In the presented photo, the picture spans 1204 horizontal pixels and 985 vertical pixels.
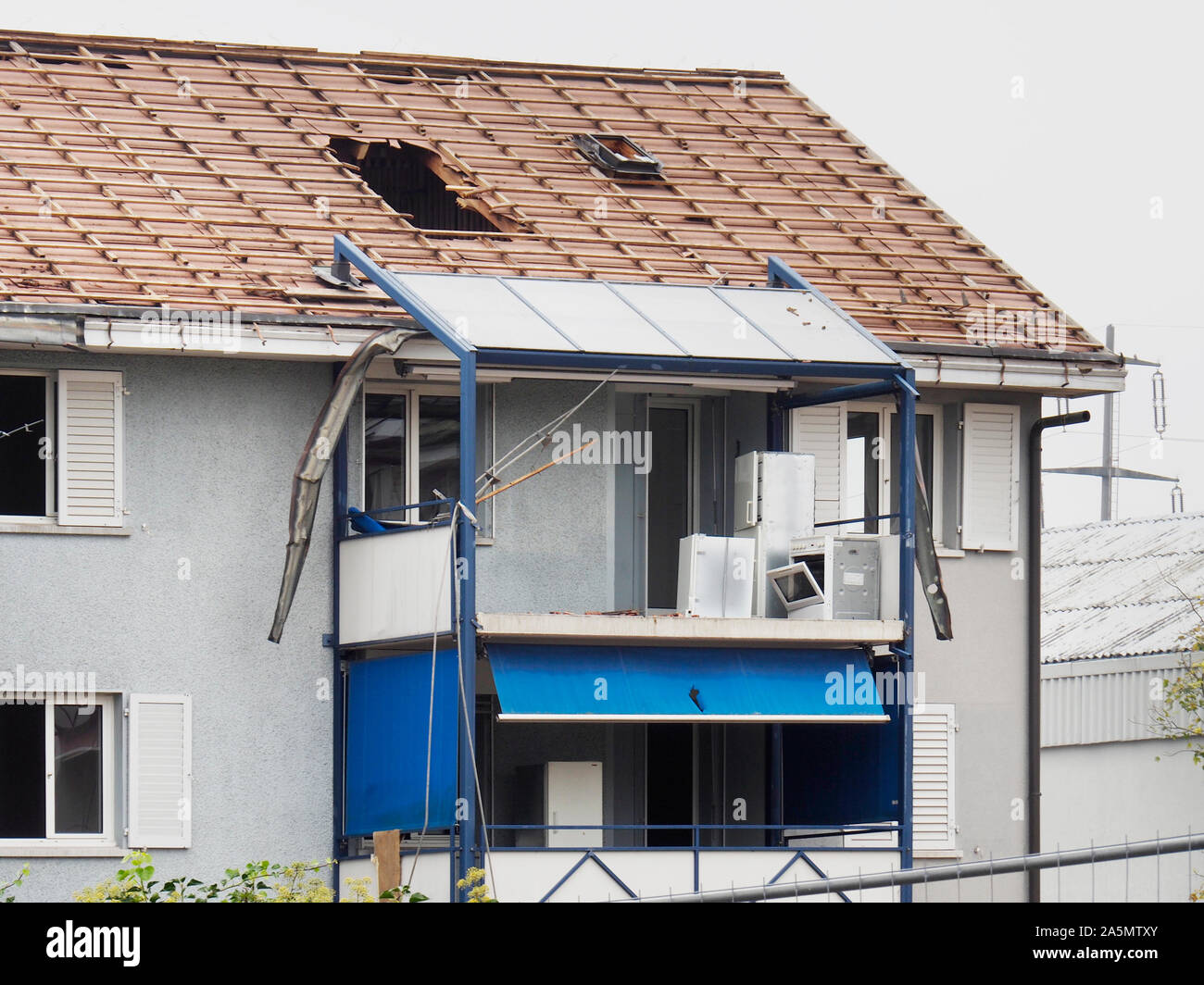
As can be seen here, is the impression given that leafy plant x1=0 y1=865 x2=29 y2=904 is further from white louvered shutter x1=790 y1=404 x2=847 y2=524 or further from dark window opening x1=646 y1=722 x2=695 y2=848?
white louvered shutter x1=790 y1=404 x2=847 y2=524

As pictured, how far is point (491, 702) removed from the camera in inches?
788

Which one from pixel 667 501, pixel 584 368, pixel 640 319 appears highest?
pixel 640 319

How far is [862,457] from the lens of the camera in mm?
21766

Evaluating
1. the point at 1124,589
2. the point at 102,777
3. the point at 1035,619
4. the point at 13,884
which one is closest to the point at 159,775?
the point at 102,777

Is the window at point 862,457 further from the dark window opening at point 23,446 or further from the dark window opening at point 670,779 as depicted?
the dark window opening at point 23,446

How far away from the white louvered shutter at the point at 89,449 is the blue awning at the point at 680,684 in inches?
138

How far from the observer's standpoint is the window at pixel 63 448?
1914 cm

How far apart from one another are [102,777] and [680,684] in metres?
4.76

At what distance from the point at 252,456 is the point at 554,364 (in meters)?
2.89

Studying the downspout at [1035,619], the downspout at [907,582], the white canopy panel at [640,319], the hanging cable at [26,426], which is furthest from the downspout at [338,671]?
the downspout at [1035,619]

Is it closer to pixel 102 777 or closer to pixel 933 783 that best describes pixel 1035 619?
pixel 933 783

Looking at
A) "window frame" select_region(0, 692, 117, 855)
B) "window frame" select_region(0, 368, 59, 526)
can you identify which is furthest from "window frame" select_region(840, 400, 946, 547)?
"window frame" select_region(0, 368, 59, 526)
